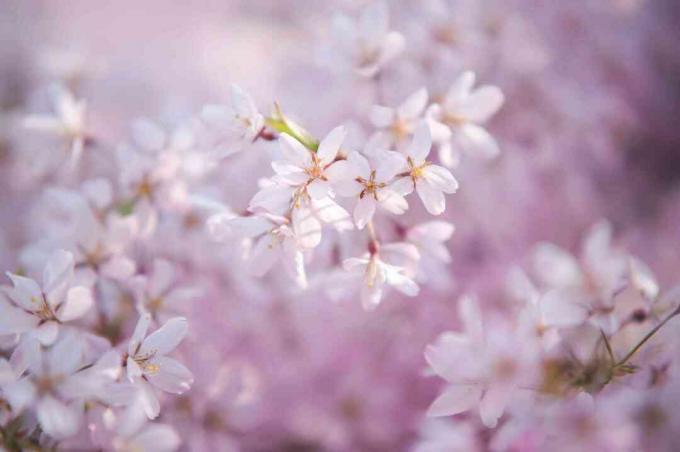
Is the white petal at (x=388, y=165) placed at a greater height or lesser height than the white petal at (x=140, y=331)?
greater

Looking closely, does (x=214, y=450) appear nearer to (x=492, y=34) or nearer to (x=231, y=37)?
(x=492, y=34)

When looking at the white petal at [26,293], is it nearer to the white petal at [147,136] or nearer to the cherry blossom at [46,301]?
the cherry blossom at [46,301]

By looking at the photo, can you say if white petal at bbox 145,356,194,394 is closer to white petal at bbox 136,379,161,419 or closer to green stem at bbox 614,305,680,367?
white petal at bbox 136,379,161,419

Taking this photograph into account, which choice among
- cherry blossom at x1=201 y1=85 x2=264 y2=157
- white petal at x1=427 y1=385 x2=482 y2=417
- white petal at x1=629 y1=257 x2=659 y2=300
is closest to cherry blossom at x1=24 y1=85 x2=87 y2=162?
cherry blossom at x1=201 y1=85 x2=264 y2=157

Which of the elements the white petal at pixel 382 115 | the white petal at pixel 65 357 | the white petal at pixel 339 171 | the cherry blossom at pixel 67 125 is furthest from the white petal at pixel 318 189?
the cherry blossom at pixel 67 125

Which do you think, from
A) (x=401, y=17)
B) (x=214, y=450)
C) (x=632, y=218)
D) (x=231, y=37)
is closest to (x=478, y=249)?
(x=632, y=218)
